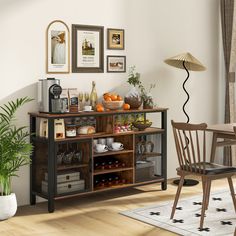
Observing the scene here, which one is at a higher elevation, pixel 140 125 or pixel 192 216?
pixel 140 125

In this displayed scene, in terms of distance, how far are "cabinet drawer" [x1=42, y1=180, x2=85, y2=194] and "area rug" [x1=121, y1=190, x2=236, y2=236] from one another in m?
0.58

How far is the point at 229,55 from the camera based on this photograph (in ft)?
21.6

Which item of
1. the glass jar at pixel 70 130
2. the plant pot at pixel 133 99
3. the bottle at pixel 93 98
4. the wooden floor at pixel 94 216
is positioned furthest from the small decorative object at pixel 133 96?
the wooden floor at pixel 94 216

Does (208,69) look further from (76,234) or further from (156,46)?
(76,234)

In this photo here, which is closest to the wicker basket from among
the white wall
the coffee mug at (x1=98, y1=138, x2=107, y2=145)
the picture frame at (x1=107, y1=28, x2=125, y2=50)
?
the coffee mug at (x1=98, y1=138, x2=107, y2=145)

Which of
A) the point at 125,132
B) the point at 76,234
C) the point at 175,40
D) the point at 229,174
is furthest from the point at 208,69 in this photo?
the point at 76,234

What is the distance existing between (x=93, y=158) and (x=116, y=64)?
3.65ft

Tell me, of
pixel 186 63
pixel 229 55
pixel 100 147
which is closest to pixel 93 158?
pixel 100 147

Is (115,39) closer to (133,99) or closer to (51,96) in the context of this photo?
(133,99)

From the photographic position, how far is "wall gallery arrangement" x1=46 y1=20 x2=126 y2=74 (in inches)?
206

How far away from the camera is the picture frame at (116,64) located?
18.7 feet

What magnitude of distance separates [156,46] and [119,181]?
1655 mm

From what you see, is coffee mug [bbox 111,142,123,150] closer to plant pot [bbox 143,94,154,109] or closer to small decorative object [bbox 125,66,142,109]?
small decorative object [bbox 125,66,142,109]

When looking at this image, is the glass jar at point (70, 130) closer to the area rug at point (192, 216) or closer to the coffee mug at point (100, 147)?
the coffee mug at point (100, 147)
